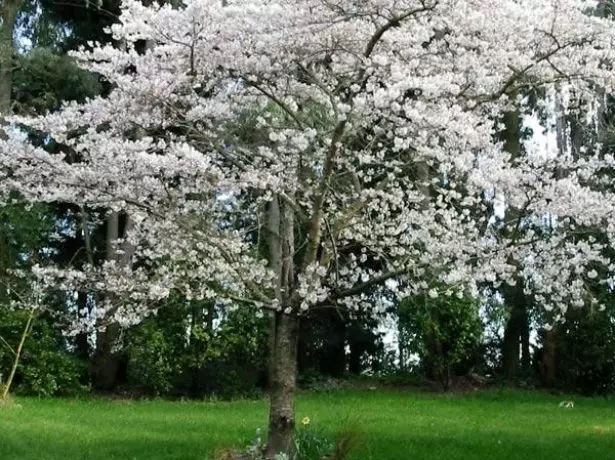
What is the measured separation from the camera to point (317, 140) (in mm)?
6945

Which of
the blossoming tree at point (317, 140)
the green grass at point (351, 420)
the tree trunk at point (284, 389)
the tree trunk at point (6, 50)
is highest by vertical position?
the tree trunk at point (6, 50)

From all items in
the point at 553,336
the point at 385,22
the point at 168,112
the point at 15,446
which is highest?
the point at 385,22

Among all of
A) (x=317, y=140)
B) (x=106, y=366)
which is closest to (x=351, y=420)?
(x=317, y=140)

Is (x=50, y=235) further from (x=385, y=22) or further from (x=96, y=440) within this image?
(x=385, y=22)

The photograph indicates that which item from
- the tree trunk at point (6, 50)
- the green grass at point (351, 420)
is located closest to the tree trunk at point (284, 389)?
the green grass at point (351, 420)

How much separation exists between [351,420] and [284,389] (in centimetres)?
369

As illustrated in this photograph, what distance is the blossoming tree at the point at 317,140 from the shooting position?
6.05 metres

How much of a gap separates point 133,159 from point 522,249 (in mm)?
3155

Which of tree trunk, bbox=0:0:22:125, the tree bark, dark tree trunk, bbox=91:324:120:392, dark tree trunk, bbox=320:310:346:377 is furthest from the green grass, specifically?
tree trunk, bbox=0:0:22:125

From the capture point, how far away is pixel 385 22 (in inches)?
248

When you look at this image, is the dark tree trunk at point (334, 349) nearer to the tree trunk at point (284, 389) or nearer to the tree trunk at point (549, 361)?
the tree trunk at point (549, 361)

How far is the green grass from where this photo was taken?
7.64 metres

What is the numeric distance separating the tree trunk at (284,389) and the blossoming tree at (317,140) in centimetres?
2

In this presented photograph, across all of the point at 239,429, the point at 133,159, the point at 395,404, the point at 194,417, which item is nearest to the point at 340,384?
the point at 395,404
